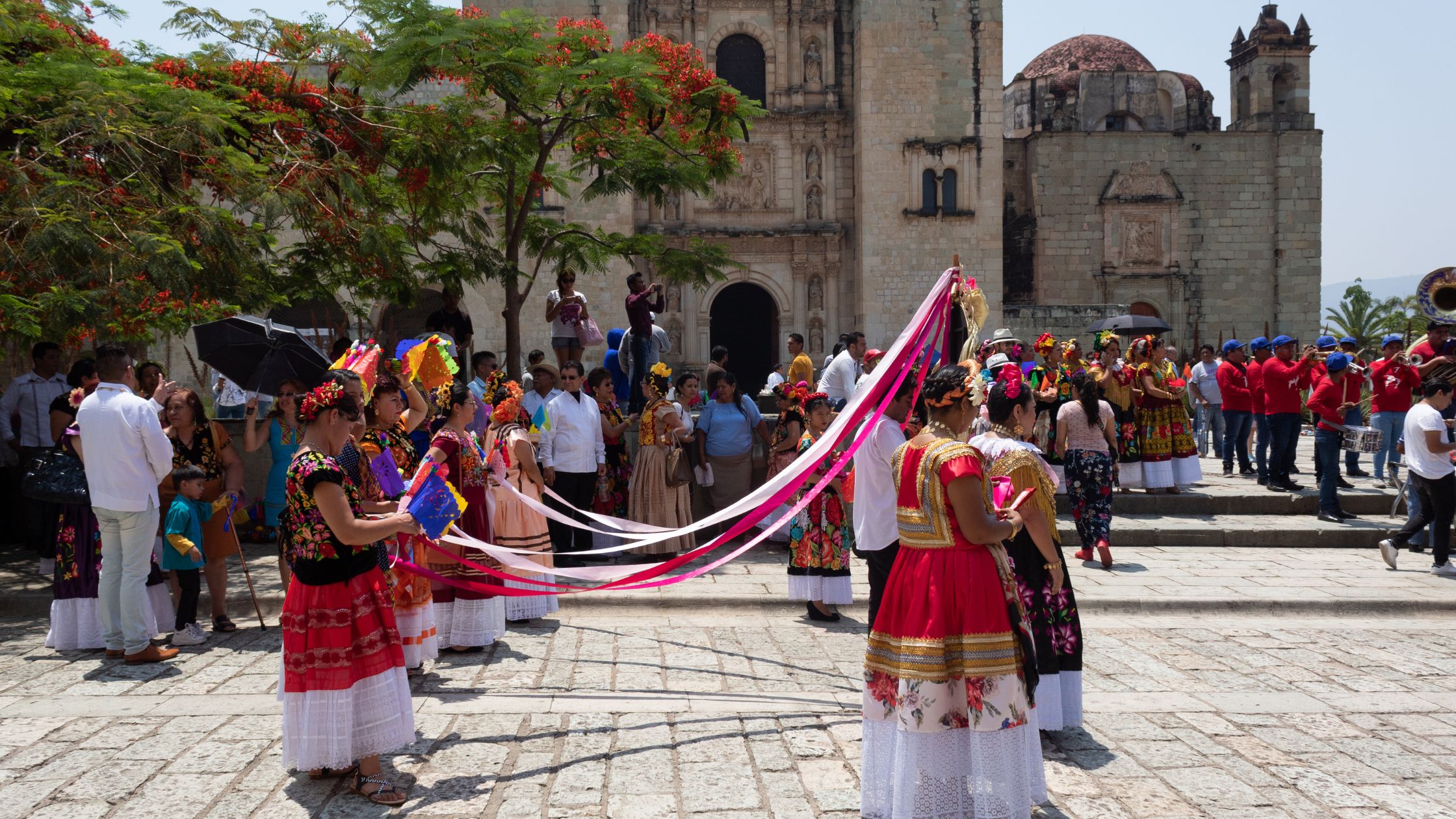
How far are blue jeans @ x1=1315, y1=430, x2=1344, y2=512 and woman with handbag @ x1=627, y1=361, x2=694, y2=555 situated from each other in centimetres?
729

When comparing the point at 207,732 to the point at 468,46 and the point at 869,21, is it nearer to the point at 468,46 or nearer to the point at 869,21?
the point at 468,46

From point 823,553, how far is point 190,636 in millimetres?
4637

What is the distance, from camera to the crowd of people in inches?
170

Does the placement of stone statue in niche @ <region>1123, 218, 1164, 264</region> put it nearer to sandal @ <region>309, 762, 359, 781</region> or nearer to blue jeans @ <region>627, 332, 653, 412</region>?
blue jeans @ <region>627, 332, 653, 412</region>

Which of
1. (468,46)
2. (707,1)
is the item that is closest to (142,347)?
(468,46)

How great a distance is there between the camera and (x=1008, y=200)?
3381 cm

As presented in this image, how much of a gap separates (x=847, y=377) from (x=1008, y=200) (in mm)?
23616

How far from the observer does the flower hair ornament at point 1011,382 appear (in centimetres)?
501

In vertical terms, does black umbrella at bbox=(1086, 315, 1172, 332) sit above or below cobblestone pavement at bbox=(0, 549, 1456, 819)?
above

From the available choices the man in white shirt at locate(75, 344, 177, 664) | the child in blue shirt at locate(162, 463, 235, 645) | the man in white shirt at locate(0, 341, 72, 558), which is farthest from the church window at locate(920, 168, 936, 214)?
the man in white shirt at locate(75, 344, 177, 664)

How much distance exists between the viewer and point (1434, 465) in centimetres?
955

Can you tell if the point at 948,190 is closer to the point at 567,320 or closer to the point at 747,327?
the point at 747,327

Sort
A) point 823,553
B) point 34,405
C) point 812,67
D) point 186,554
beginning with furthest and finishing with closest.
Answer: point 812,67, point 34,405, point 823,553, point 186,554

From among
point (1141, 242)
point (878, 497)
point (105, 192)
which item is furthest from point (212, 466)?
point (1141, 242)
